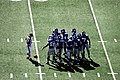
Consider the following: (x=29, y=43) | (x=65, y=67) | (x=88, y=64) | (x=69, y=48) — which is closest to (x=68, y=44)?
(x=69, y=48)

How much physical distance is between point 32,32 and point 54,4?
4.61 meters

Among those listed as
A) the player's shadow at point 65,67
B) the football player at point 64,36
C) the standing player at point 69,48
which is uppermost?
the football player at point 64,36

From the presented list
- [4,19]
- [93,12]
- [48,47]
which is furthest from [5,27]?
[93,12]

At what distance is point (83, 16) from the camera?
3809 cm

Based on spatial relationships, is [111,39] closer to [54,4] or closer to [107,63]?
[107,63]

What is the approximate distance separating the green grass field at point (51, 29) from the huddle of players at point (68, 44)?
781mm

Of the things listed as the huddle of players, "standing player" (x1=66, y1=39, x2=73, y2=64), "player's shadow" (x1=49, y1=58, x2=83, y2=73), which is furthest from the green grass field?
"standing player" (x1=66, y1=39, x2=73, y2=64)

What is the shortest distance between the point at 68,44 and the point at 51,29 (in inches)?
163

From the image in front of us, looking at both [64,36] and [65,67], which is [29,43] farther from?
[65,67]

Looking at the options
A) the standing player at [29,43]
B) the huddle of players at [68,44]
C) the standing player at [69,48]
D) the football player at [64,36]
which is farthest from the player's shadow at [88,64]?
the standing player at [29,43]

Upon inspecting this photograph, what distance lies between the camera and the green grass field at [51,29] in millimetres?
31219

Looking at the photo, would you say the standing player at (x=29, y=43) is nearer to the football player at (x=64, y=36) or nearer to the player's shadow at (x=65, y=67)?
the player's shadow at (x=65, y=67)

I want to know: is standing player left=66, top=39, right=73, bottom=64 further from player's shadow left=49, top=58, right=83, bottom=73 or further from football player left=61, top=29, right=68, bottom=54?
football player left=61, top=29, right=68, bottom=54

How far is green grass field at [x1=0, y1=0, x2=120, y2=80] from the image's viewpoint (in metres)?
31.2
